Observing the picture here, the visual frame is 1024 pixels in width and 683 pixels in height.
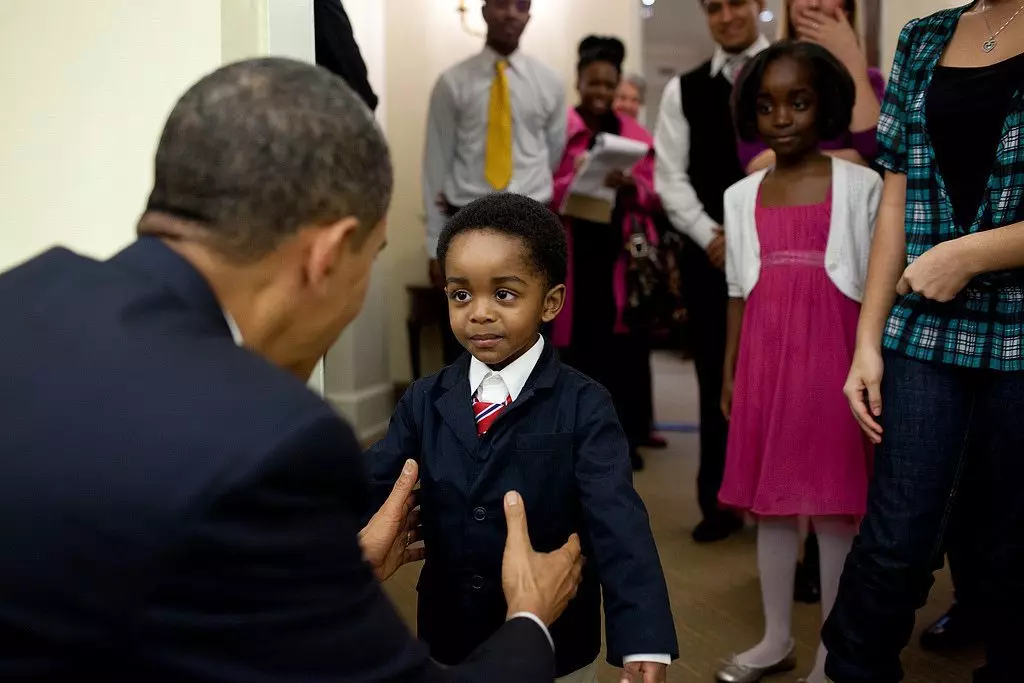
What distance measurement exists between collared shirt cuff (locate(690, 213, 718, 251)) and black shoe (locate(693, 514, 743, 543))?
2.91 feet

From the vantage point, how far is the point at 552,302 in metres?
1.47

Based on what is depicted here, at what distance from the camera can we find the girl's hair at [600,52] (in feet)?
11.0

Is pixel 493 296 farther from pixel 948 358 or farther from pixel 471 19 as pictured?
pixel 471 19

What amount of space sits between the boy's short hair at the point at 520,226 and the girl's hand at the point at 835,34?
1140 millimetres

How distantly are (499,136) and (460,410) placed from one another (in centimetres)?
191

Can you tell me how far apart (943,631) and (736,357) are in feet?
2.64

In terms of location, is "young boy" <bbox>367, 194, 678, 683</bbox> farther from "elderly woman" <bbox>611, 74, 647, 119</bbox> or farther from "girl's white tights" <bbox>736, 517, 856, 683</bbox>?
"elderly woman" <bbox>611, 74, 647, 119</bbox>

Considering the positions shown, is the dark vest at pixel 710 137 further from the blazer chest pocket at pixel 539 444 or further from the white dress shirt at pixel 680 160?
the blazer chest pocket at pixel 539 444

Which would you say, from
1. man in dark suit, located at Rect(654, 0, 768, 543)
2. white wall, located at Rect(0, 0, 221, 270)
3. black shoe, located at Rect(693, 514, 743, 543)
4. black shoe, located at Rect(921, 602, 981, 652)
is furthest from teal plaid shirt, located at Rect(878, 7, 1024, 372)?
black shoe, located at Rect(693, 514, 743, 543)

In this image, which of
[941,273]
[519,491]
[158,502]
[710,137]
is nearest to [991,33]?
[941,273]

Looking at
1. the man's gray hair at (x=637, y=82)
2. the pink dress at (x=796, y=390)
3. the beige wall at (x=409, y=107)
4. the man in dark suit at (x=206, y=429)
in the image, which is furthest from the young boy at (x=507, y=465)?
the man's gray hair at (x=637, y=82)

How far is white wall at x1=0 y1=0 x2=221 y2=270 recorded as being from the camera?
5.69 ft

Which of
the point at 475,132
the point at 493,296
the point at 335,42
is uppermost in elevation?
the point at 335,42

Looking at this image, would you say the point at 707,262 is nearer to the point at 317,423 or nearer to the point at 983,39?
the point at 983,39
